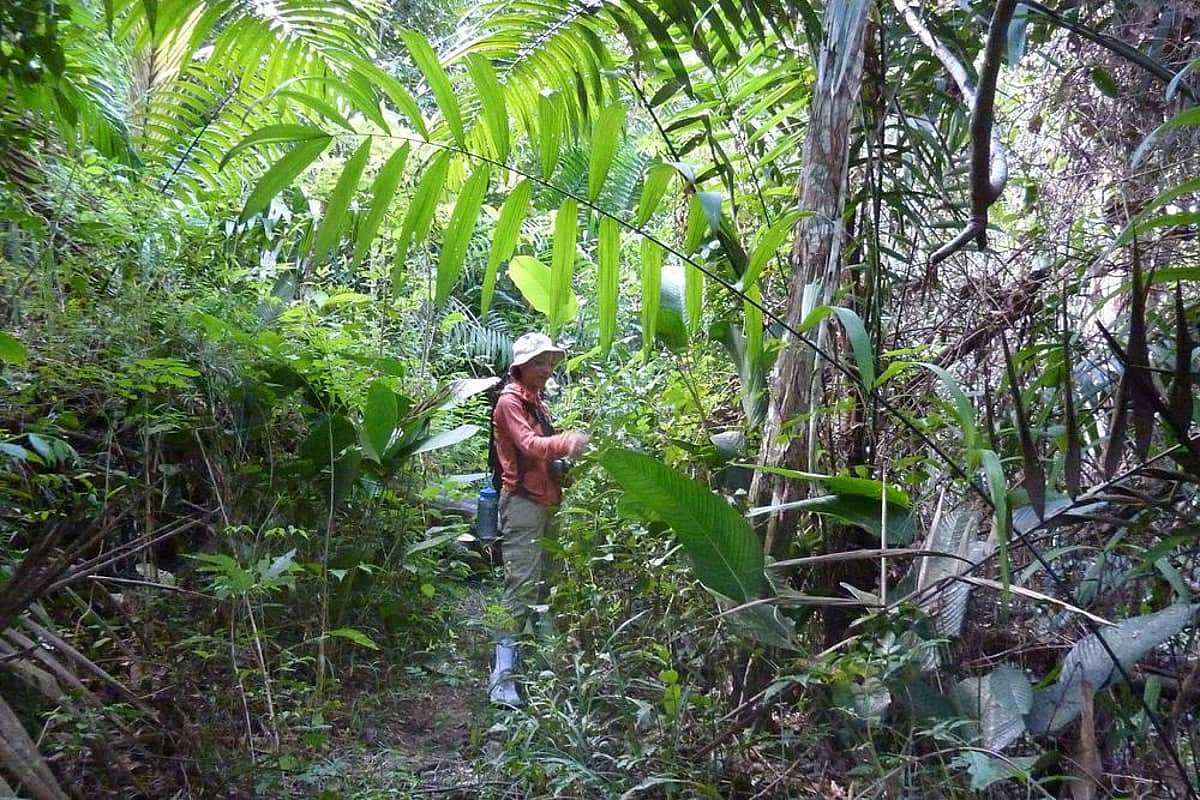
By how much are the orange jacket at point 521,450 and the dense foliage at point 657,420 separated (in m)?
0.25

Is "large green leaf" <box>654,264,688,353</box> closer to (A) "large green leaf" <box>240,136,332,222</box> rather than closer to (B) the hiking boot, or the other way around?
(B) the hiking boot

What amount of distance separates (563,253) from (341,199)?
0.46 metres

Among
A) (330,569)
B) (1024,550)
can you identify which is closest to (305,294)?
(330,569)

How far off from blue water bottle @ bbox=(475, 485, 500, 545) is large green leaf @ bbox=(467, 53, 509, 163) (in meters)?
2.30

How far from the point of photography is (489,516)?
13.1ft

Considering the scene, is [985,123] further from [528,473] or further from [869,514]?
[528,473]

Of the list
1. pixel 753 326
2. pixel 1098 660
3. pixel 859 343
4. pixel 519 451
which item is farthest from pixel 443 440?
pixel 1098 660

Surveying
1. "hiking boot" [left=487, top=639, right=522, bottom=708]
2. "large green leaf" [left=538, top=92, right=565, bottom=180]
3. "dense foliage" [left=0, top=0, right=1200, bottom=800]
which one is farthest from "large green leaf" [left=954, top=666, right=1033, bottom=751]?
"hiking boot" [left=487, top=639, right=522, bottom=708]

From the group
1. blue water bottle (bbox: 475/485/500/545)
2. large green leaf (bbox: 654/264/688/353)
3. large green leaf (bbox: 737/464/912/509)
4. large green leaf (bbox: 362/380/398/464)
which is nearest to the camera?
large green leaf (bbox: 737/464/912/509)

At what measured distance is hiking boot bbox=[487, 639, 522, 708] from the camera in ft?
10.0

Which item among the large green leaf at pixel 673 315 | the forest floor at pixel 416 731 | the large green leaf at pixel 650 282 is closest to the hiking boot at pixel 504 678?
the forest floor at pixel 416 731

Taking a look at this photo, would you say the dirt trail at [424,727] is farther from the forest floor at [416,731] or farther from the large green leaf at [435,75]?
the large green leaf at [435,75]

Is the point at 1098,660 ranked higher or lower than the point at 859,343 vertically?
lower

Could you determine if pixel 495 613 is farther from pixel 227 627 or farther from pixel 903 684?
pixel 903 684
